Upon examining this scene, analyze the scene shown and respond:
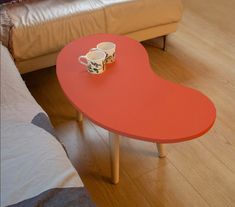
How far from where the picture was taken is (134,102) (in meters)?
1.25

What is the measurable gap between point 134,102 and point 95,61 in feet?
0.92

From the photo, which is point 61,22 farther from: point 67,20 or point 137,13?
point 137,13

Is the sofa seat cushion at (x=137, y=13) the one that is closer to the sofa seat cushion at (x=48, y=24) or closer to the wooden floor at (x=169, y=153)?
the sofa seat cushion at (x=48, y=24)

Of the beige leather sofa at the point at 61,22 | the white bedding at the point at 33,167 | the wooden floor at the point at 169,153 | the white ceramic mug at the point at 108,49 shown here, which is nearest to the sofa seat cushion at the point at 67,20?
the beige leather sofa at the point at 61,22

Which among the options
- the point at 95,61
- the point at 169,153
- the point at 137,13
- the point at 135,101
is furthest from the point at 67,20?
the point at 169,153

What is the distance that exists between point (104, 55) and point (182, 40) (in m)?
1.35

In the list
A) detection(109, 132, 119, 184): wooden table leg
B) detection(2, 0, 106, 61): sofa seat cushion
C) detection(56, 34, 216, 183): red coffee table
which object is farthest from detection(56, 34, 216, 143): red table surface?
detection(2, 0, 106, 61): sofa seat cushion

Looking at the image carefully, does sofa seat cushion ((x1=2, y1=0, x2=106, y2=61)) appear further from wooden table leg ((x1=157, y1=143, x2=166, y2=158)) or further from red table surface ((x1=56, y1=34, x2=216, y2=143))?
wooden table leg ((x1=157, y1=143, x2=166, y2=158))

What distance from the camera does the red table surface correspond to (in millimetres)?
1139

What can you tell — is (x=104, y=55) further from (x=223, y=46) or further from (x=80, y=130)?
(x=223, y=46)

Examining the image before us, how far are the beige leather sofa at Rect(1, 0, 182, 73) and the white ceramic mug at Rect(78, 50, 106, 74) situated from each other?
1.69 ft

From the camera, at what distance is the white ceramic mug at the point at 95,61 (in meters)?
1.39

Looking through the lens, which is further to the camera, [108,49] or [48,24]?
Result: [48,24]

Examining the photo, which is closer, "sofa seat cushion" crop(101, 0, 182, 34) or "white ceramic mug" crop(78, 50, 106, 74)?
"white ceramic mug" crop(78, 50, 106, 74)
